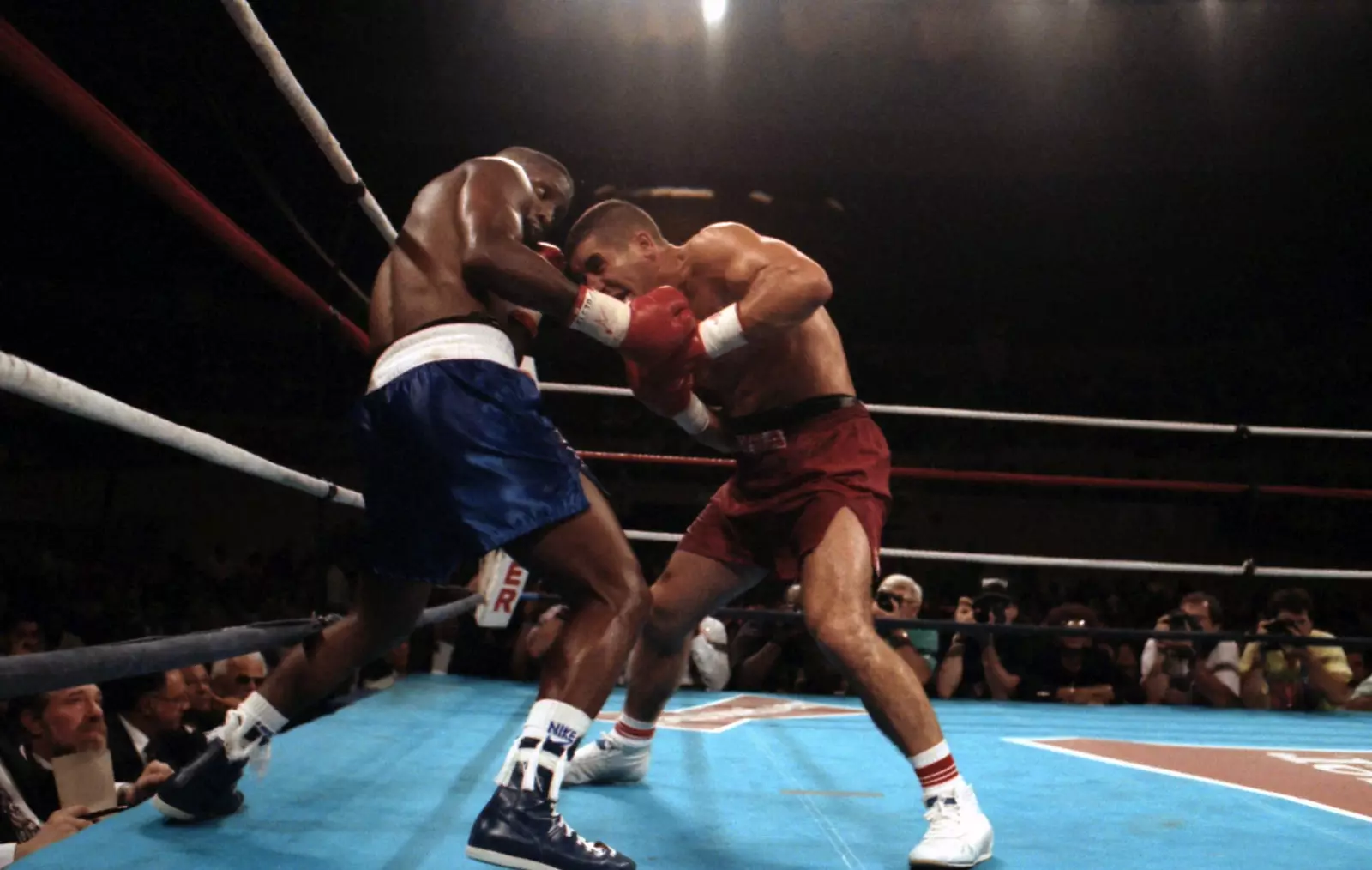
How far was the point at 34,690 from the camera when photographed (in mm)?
1036

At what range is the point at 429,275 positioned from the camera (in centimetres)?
155

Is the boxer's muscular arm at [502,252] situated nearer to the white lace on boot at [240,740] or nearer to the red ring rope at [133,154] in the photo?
the red ring rope at [133,154]

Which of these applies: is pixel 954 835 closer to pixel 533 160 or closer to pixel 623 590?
pixel 623 590

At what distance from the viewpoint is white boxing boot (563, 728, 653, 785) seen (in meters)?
2.01

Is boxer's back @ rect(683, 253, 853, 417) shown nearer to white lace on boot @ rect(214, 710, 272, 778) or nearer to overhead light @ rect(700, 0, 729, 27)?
white lace on boot @ rect(214, 710, 272, 778)

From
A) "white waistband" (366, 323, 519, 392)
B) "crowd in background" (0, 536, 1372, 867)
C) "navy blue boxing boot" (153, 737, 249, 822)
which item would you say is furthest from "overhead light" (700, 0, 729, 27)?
"navy blue boxing boot" (153, 737, 249, 822)

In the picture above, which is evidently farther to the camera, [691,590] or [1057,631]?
[1057,631]

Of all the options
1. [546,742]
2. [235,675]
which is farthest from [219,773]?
[235,675]

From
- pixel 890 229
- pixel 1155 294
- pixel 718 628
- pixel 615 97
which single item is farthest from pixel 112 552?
pixel 1155 294

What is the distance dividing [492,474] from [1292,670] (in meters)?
4.10

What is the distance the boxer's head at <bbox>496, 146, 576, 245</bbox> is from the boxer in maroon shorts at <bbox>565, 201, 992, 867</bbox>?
315mm

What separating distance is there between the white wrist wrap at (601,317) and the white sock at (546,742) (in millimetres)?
551

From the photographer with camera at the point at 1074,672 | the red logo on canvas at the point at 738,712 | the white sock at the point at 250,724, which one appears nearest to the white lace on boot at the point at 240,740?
the white sock at the point at 250,724

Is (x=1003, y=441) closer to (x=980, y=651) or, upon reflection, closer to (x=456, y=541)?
(x=980, y=651)
